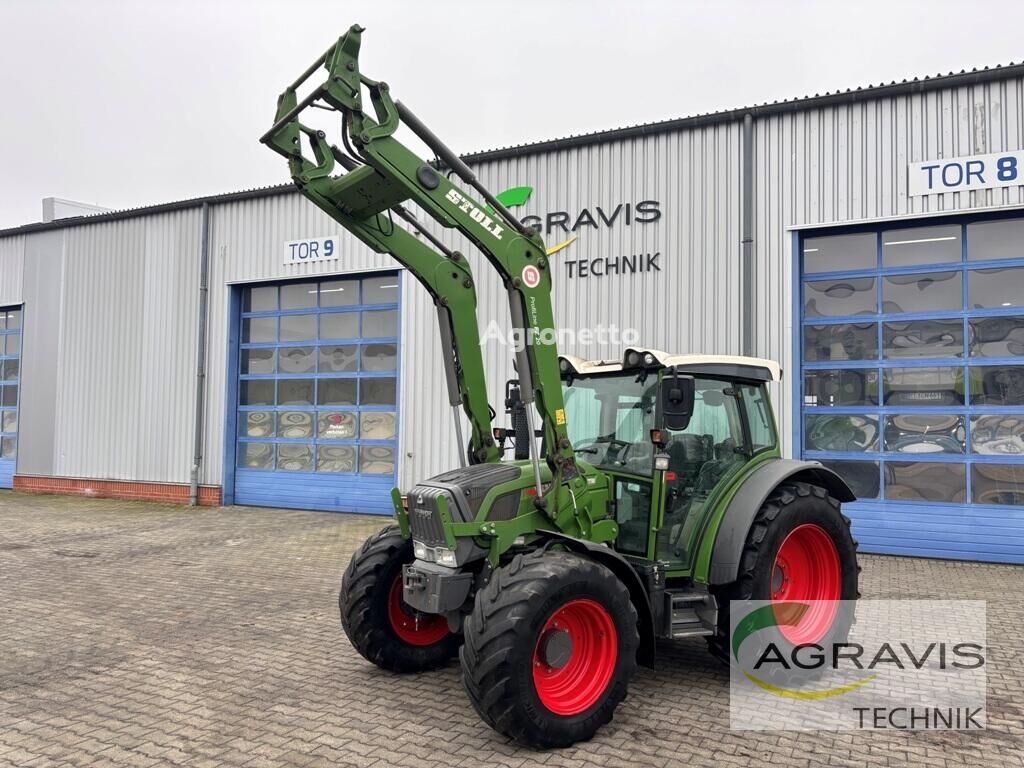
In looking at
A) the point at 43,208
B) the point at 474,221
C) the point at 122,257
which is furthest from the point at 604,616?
the point at 43,208

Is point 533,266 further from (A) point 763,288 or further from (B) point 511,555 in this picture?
(A) point 763,288

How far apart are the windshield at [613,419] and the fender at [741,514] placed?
61cm

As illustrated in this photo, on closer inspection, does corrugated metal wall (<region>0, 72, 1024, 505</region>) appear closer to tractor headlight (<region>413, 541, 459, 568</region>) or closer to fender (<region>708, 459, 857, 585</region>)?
fender (<region>708, 459, 857, 585</region>)

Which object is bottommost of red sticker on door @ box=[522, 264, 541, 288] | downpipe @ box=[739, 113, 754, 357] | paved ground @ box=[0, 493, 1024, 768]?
paved ground @ box=[0, 493, 1024, 768]

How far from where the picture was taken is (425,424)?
13406 millimetres

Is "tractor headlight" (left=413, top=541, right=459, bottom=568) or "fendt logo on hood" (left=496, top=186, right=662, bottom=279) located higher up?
"fendt logo on hood" (left=496, top=186, right=662, bottom=279)

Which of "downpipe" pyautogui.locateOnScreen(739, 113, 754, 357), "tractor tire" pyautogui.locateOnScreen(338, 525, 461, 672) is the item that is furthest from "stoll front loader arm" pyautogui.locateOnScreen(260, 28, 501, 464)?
"downpipe" pyautogui.locateOnScreen(739, 113, 754, 357)

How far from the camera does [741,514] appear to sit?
16.9ft

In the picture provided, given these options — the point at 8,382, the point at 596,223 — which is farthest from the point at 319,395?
the point at 8,382

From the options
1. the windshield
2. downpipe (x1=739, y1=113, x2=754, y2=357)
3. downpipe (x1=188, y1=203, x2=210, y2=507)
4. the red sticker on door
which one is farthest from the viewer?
downpipe (x1=188, y1=203, x2=210, y2=507)

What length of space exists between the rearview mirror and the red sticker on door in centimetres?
97

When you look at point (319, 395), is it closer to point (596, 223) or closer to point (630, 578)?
point (596, 223)

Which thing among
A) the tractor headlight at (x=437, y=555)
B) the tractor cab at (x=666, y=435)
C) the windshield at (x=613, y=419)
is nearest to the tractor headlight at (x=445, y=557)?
the tractor headlight at (x=437, y=555)

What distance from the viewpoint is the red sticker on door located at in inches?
194
